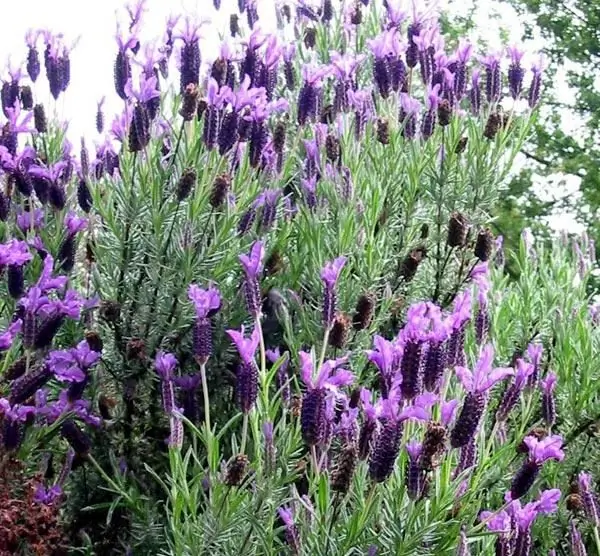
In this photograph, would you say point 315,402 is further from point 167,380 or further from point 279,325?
point 279,325

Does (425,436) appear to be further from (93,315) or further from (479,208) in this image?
(479,208)

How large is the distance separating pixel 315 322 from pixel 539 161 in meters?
7.81

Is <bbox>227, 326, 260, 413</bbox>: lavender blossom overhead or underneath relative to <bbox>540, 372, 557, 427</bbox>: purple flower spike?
overhead

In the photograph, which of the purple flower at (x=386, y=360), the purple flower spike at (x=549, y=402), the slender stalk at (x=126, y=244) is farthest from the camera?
the slender stalk at (x=126, y=244)

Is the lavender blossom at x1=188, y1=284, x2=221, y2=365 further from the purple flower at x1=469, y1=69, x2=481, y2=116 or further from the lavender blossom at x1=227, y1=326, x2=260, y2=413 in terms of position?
the purple flower at x1=469, y1=69, x2=481, y2=116

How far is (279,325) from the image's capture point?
7.79ft

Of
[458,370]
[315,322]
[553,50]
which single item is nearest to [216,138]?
[315,322]

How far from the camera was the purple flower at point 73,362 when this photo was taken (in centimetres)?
196

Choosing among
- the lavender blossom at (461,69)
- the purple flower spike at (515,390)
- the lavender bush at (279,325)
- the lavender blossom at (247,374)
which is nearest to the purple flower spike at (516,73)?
the lavender bush at (279,325)

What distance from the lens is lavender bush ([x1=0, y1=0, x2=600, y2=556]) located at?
1597 millimetres

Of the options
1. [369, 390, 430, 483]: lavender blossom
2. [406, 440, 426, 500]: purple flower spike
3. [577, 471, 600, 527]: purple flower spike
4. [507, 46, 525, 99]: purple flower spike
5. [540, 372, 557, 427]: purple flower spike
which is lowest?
[577, 471, 600, 527]: purple flower spike

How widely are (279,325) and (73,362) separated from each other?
573mm

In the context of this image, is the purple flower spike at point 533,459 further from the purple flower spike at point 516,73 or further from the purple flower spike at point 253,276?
the purple flower spike at point 516,73

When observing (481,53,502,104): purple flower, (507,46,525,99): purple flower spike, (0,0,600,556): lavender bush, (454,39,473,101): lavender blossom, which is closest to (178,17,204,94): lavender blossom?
(0,0,600,556): lavender bush
